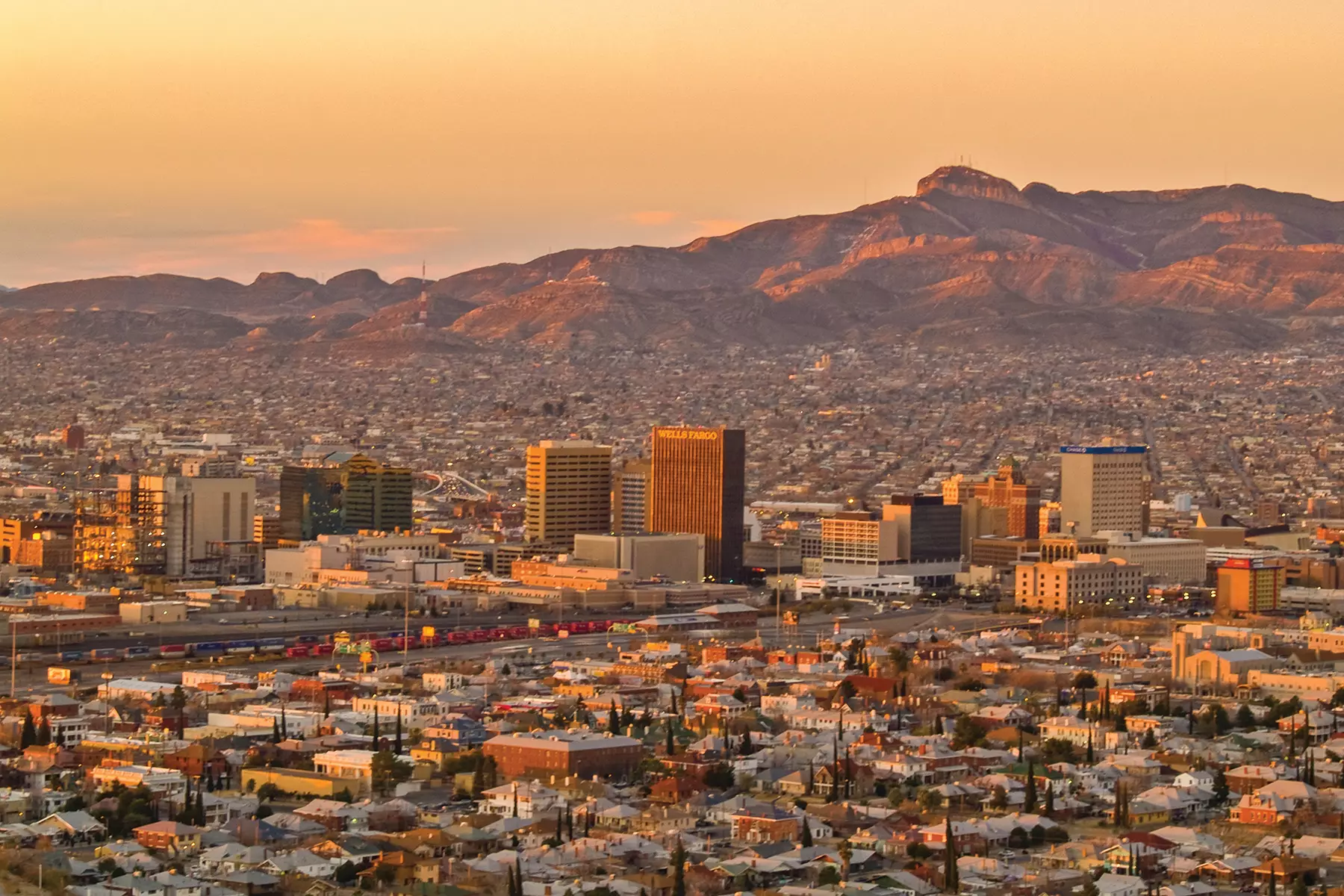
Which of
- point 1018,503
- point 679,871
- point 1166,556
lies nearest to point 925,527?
point 1018,503

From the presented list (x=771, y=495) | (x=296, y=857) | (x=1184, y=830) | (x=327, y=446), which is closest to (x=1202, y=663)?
(x=1184, y=830)

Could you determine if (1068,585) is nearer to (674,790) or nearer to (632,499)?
(632,499)

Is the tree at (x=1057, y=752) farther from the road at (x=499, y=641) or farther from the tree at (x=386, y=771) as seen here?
the road at (x=499, y=641)

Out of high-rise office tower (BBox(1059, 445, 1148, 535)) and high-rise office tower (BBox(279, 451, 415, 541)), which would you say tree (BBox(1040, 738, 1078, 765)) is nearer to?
high-rise office tower (BBox(279, 451, 415, 541))

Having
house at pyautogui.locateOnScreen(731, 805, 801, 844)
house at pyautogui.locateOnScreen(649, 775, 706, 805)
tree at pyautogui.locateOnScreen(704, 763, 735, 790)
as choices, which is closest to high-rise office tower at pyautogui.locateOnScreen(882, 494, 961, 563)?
tree at pyautogui.locateOnScreen(704, 763, 735, 790)

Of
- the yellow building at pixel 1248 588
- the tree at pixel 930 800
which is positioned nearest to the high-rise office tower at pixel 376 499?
the yellow building at pixel 1248 588

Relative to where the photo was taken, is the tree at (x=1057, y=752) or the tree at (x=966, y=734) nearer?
the tree at (x=1057, y=752)

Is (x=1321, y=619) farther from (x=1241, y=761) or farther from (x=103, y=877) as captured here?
(x=103, y=877)
